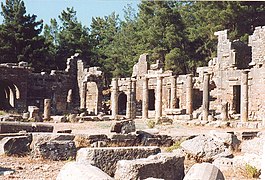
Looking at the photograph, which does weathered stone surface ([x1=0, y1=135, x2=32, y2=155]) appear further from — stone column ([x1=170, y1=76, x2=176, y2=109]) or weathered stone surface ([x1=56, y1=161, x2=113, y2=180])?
stone column ([x1=170, y1=76, x2=176, y2=109])

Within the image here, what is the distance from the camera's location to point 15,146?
11.1 m

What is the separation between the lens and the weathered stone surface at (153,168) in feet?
22.5

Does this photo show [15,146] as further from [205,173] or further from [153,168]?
[205,173]

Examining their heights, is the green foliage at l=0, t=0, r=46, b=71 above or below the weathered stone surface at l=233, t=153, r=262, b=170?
above

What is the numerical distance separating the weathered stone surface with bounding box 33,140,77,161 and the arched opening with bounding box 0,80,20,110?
27.7m

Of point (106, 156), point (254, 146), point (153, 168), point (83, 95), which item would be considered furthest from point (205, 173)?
point (83, 95)

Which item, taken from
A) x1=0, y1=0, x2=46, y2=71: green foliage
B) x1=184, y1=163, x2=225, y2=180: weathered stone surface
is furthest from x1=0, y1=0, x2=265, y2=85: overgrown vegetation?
x1=184, y1=163, x2=225, y2=180: weathered stone surface

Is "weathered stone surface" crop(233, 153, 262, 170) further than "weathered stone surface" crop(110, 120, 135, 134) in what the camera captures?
No

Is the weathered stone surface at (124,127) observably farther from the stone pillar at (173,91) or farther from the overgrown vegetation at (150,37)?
the overgrown vegetation at (150,37)

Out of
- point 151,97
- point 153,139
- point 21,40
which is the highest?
point 21,40

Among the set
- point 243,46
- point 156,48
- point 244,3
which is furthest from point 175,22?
point 243,46

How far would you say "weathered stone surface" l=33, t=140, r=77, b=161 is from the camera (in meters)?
10.5

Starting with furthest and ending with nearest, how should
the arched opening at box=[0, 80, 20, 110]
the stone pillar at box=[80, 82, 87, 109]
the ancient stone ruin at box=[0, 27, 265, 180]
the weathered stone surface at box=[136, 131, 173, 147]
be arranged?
1. the stone pillar at box=[80, 82, 87, 109]
2. the arched opening at box=[0, 80, 20, 110]
3. the weathered stone surface at box=[136, 131, 173, 147]
4. the ancient stone ruin at box=[0, 27, 265, 180]

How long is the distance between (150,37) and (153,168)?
40.7 meters
